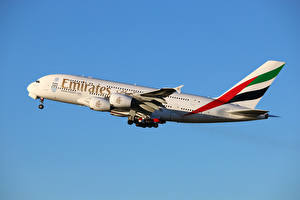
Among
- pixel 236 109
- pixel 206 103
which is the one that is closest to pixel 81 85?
pixel 206 103

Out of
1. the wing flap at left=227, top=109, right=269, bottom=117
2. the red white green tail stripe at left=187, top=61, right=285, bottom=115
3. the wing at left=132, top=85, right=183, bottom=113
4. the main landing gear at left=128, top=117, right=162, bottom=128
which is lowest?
the main landing gear at left=128, top=117, right=162, bottom=128

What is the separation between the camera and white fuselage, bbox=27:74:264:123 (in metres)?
45.7

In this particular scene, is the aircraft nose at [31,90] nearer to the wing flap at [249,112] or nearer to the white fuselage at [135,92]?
the white fuselage at [135,92]

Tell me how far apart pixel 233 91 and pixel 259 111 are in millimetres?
6081

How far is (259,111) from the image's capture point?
42.7 meters

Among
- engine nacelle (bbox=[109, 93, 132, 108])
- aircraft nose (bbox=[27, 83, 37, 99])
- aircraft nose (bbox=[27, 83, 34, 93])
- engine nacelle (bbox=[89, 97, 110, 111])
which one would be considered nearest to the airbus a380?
engine nacelle (bbox=[89, 97, 110, 111])

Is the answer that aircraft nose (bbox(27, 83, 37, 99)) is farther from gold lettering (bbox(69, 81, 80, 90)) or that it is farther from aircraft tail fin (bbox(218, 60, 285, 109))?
aircraft tail fin (bbox(218, 60, 285, 109))

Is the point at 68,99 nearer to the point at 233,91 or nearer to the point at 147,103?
the point at 147,103

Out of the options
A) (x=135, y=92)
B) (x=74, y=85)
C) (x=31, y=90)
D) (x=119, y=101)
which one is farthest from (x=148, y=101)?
(x=31, y=90)

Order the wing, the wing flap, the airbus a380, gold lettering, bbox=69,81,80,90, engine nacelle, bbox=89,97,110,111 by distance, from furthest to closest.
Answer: gold lettering, bbox=69,81,80,90
the airbus a380
engine nacelle, bbox=89,97,110,111
the wing flap
the wing

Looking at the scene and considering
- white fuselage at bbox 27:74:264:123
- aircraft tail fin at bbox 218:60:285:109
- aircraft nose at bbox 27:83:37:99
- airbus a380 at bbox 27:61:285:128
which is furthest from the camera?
aircraft nose at bbox 27:83:37:99

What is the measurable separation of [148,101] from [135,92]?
82.5 inches

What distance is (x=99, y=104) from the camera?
4362 centimetres

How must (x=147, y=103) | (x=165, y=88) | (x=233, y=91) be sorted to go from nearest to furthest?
1. (x=165, y=88)
2. (x=147, y=103)
3. (x=233, y=91)
